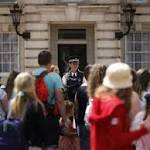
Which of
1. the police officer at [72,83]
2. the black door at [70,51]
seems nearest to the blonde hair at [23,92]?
the police officer at [72,83]

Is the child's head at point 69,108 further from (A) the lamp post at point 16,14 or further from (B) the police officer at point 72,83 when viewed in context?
(A) the lamp post at point 16,14

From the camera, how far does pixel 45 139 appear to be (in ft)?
29.4

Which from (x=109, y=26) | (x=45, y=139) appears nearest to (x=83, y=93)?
(x=45, y=139)

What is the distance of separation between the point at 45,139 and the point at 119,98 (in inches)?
103

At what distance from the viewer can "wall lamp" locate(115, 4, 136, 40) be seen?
23266 millimetres

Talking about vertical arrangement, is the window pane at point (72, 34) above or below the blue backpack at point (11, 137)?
above

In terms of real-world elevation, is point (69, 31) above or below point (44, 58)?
above

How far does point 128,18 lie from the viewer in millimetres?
23438

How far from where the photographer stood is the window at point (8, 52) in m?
24.4

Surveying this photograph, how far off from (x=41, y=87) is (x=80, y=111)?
1.80m

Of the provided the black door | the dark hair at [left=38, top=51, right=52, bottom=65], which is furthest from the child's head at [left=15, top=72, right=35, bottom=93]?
the black door

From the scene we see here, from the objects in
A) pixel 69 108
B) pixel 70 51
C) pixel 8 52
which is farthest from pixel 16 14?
pixel 69 108

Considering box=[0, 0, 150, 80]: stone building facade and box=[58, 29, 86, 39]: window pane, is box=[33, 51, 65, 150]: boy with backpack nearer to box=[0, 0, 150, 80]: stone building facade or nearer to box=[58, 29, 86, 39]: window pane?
box=[0, 0, 150, 80]: stone building facade

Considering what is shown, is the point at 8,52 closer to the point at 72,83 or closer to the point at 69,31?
the point at 69,31
